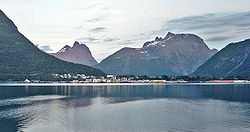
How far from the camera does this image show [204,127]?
39.5m

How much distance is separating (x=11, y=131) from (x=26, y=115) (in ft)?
43.0

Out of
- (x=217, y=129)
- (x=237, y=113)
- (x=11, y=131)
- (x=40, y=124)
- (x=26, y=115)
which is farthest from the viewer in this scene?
(x=237, y=113)

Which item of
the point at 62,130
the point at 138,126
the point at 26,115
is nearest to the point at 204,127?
the point at 138,126

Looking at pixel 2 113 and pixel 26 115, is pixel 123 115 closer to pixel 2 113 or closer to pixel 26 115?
pixel 26 115

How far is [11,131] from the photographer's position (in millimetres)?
35781

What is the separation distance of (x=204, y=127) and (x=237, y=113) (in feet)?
53.4

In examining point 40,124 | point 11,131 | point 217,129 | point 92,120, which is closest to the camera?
point 11,131

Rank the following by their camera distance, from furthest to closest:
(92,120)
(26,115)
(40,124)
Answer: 1. (26,115)
2. (92,120)
3. (40,124)

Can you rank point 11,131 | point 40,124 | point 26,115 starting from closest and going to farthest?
point 11,131 < point 40,124 < point 26,115

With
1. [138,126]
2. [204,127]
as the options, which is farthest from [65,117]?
[204,127]

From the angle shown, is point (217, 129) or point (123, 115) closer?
point (217, 129)

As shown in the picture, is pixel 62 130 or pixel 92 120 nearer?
pixel 62 130

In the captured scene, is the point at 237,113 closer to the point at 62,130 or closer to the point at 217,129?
the point at 217,129

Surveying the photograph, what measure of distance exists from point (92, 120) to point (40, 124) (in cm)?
826
